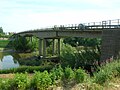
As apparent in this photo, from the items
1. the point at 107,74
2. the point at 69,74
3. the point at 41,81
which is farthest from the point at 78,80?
the point at 41,81

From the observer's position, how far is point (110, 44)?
1460 inches

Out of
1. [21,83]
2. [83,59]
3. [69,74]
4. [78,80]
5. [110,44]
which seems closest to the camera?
[21,83]

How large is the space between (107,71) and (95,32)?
114ft

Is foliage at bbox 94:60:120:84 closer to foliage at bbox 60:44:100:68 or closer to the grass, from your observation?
the grass

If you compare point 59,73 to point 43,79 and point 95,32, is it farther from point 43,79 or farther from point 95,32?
point 95,32

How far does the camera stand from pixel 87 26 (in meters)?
52.4

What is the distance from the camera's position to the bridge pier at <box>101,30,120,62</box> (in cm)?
3578

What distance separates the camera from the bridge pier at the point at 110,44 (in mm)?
35781

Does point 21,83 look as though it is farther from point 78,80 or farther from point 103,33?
point 103,33

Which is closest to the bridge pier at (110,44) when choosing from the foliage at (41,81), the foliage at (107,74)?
the foliage at (107,74)

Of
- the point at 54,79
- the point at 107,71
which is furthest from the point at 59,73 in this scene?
the point at 107,71

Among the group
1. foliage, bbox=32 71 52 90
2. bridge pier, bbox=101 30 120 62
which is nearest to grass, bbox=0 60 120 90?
foliage, bbox=32 71 52 90

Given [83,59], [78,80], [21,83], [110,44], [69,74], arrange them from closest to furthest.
Result: [21,83], [78,80], [69,74], [83,59], [110,44]

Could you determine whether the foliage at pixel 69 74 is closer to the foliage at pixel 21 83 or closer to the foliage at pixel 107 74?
the foliage at pixel 107 74
